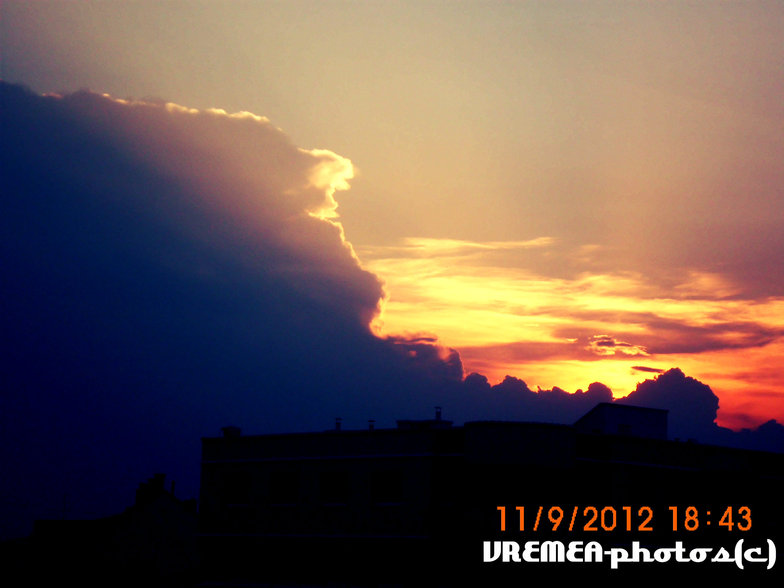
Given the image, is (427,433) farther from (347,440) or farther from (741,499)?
(741,499)

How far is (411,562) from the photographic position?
49.6 m

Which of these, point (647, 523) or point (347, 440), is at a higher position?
point (347, 440)

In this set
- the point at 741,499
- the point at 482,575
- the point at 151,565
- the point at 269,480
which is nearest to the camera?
the point at 482,575

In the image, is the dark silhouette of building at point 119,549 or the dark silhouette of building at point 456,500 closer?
the dark silhouette of building at point 456,500

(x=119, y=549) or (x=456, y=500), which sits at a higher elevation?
(x=456, y=500)

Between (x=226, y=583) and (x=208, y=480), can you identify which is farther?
(x=208, y=480)

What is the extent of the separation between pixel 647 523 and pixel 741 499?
5968 mm

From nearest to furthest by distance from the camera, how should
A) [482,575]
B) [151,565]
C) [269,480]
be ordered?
[482,575] → [269,480] → [151,565]

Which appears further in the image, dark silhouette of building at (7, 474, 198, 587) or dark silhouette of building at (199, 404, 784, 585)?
dark silhouette of building at (7, 474, 198, 587)

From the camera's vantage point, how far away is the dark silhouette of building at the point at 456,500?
48.7 m

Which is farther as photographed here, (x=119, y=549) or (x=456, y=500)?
(x=119, y=549)

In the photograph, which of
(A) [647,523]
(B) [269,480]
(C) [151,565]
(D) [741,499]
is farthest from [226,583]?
(D) [741,499]

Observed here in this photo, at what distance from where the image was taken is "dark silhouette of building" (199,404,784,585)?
48.7m

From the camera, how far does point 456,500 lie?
49.4 meters
